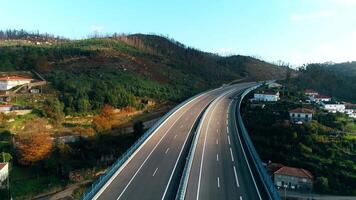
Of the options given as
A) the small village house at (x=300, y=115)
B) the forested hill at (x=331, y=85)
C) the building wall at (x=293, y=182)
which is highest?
the forested hill at (x=331, y=85)

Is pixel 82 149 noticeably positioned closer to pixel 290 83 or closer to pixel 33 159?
pixel 33 159

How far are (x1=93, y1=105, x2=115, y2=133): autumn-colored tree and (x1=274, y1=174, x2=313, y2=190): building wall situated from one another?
25267 millimetres

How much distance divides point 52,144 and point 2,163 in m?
6.74

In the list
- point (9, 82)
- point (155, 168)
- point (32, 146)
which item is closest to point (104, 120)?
point (32, 146)

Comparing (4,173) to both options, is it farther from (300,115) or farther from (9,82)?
(300,115)

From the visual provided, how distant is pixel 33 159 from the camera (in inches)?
1715

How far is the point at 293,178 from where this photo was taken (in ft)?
148

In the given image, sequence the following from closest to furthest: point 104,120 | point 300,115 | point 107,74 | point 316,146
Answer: point 316,146 → point 104,120 → point 300,115 → point 107,74

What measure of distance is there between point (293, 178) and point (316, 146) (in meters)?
9.18

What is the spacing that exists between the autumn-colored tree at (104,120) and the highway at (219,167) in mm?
13897

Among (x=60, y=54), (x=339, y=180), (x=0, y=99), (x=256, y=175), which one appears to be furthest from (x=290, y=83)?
(x=256, y=175)

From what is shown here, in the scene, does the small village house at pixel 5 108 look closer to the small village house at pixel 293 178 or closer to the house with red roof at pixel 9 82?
the house with red roof at pixel 9 82

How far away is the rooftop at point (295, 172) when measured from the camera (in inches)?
1769

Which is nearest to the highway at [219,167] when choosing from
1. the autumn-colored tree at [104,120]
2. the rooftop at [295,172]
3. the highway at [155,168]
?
the highway at [155,168]
